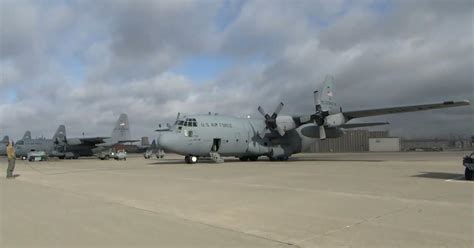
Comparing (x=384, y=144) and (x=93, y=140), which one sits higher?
(x=93, y=140)

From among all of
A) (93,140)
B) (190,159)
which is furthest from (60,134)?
(190,159)

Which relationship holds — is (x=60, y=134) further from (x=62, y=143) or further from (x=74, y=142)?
(x=74, y=142)

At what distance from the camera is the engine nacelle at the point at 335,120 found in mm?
33062

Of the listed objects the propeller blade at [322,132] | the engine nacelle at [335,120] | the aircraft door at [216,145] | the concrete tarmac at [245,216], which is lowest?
the concrete tarmac at [245,216]

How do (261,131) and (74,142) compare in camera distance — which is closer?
(261,131)

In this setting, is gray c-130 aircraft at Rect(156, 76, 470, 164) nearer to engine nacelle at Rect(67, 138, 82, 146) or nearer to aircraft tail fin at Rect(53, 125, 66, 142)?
engine nacelle at Rect(67, 138, 82, 146)

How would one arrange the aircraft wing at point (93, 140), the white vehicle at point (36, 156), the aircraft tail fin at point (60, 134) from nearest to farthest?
the white vehicle at point (36, 156) → the aircraft wing at point (93, 140) → the aircraft tail fin at point (60, 134)

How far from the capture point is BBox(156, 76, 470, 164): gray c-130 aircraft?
30.1m

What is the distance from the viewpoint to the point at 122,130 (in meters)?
65.5

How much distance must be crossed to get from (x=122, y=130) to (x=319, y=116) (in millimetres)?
40457

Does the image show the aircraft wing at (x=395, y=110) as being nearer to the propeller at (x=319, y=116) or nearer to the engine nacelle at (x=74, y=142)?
the propeller at (x=319, y=116)

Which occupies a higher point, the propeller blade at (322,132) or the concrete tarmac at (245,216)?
the propeller blade at (322,132)

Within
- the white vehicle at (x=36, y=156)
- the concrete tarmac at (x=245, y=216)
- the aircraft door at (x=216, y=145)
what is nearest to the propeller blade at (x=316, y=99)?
the aircraft door at (x=216, y=145)

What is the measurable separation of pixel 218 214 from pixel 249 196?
2792 millimetres
